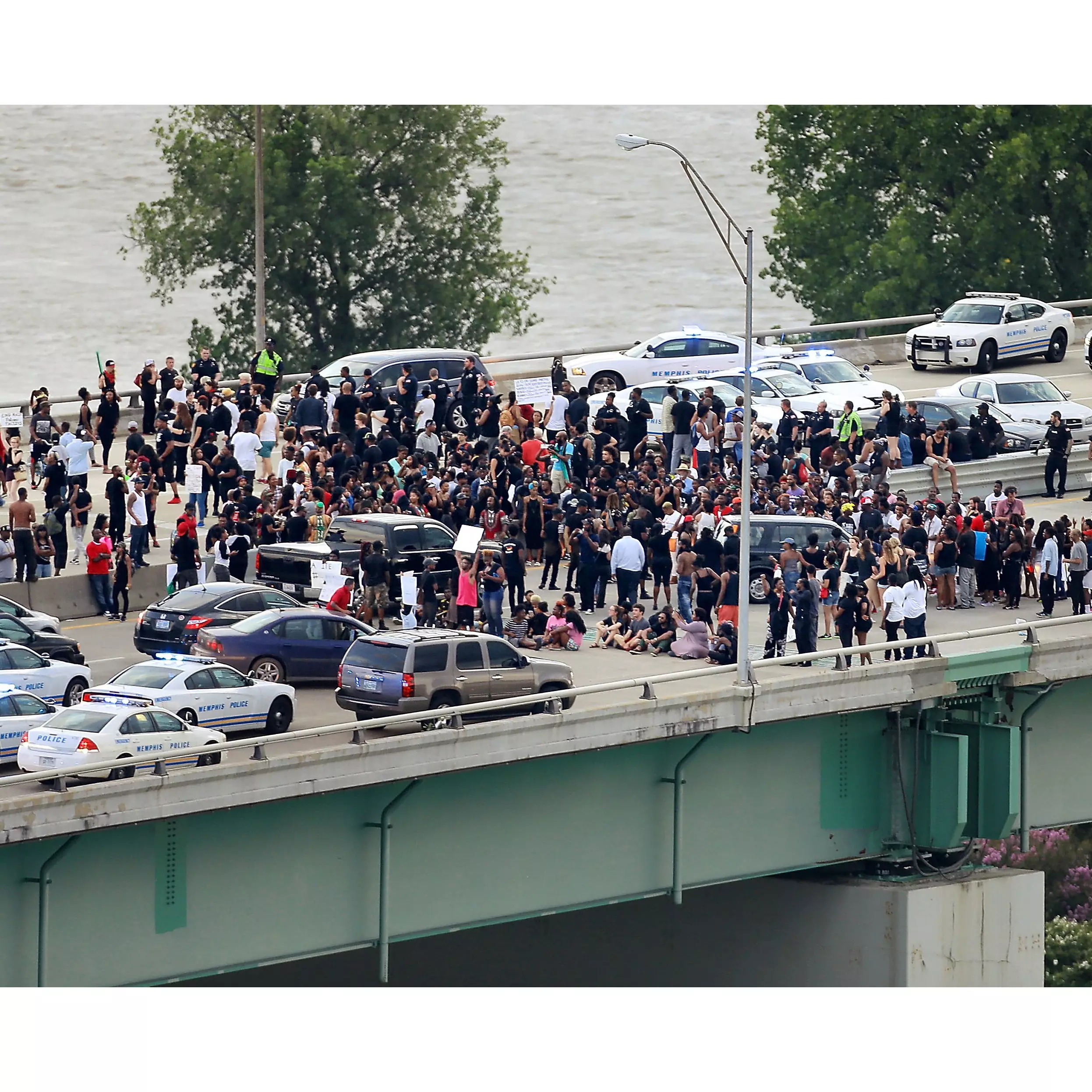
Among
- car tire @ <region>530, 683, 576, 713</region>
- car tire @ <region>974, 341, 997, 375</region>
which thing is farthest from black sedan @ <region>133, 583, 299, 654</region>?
car tire @ <region>974, 341, 997, 375</region>

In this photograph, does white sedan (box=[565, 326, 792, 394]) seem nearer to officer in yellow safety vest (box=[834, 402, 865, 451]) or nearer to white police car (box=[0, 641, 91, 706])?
officer in yellow safety vest (box=[834, 402, 865, 451])

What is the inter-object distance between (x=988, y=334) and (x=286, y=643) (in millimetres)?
28036

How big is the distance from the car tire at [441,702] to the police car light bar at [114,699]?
11.2 ft

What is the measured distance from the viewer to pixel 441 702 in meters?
27.8

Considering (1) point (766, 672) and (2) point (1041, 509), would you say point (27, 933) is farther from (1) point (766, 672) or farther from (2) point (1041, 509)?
(2) point (1041, 509)

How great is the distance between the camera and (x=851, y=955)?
31.3 metres

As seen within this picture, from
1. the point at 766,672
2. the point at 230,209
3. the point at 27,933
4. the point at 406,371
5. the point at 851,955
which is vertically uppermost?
the point at 230,209

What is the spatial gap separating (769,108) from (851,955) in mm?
56471

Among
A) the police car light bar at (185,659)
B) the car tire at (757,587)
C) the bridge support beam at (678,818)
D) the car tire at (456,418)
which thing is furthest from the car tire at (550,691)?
the car tire at (456,418)

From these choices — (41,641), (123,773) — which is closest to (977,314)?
(41,641)

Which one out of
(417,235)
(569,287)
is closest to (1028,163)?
(417,235)

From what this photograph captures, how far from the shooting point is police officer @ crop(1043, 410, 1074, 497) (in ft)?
140

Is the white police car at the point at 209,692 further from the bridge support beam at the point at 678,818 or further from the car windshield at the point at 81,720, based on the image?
the bridge support beam at the point at 678,818

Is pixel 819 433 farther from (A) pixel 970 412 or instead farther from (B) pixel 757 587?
(B) pixel 757 587
